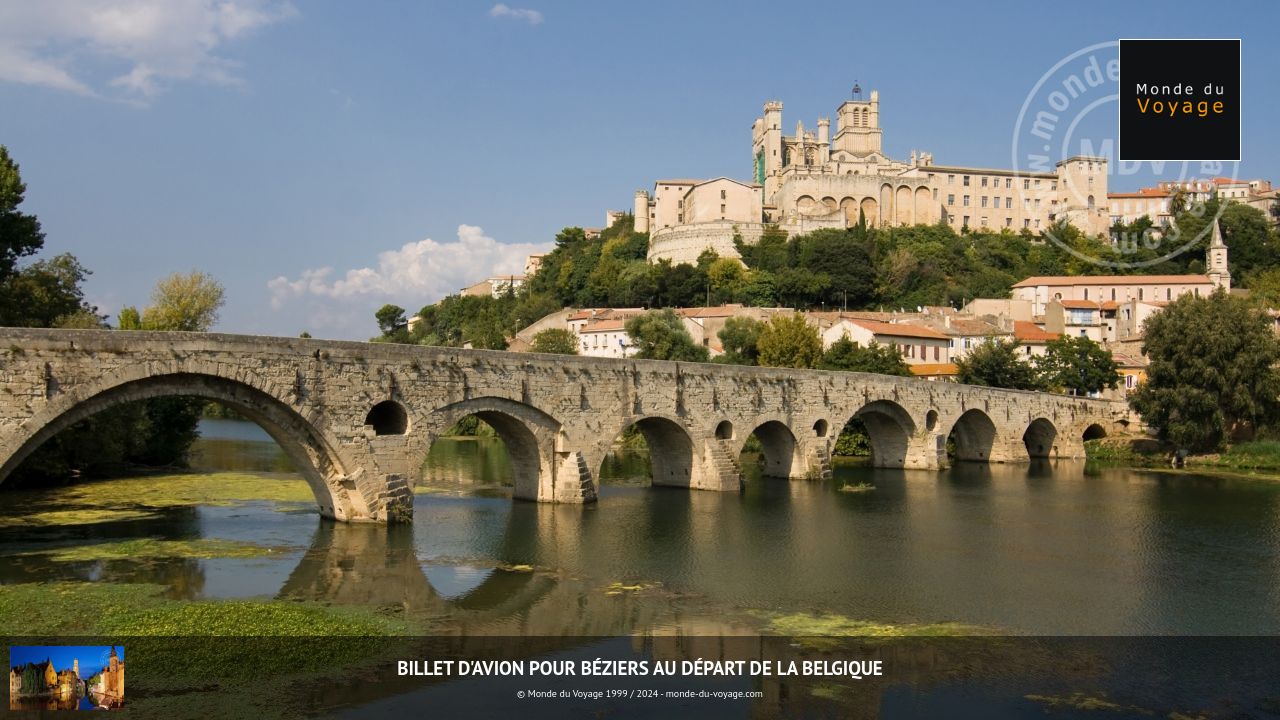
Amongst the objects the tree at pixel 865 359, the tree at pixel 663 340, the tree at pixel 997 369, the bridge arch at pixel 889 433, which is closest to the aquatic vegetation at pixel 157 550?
the bridge arch at pixel 889 433

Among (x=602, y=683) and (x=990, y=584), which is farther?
(x=990, y=584)

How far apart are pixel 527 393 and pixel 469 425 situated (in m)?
36.1

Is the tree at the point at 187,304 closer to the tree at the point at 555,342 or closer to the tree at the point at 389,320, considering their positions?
the tree at the point at 555,342

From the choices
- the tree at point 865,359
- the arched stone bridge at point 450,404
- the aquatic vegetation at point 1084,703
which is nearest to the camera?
the aquatic vegetation at point 1084,703

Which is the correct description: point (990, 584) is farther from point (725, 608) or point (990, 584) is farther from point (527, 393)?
point (527, 393)

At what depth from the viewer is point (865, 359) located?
49.8 metres

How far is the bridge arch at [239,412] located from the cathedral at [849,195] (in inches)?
2730

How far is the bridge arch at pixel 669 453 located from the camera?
3203cm

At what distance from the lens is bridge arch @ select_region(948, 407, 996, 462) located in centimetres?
4669

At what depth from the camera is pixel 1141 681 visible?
44.3ft

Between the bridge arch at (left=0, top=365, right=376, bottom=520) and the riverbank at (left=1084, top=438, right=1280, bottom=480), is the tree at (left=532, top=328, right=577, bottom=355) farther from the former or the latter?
the bridge arch at (left=0, top=365, right=376, bottom=520)

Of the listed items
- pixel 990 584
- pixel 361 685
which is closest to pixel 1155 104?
pixel 990 584

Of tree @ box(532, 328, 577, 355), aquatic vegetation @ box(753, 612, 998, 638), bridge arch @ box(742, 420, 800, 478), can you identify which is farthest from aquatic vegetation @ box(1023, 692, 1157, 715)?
tree @ box(532, 328, 577, 355)

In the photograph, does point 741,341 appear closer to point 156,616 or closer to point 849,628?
point 849,628
